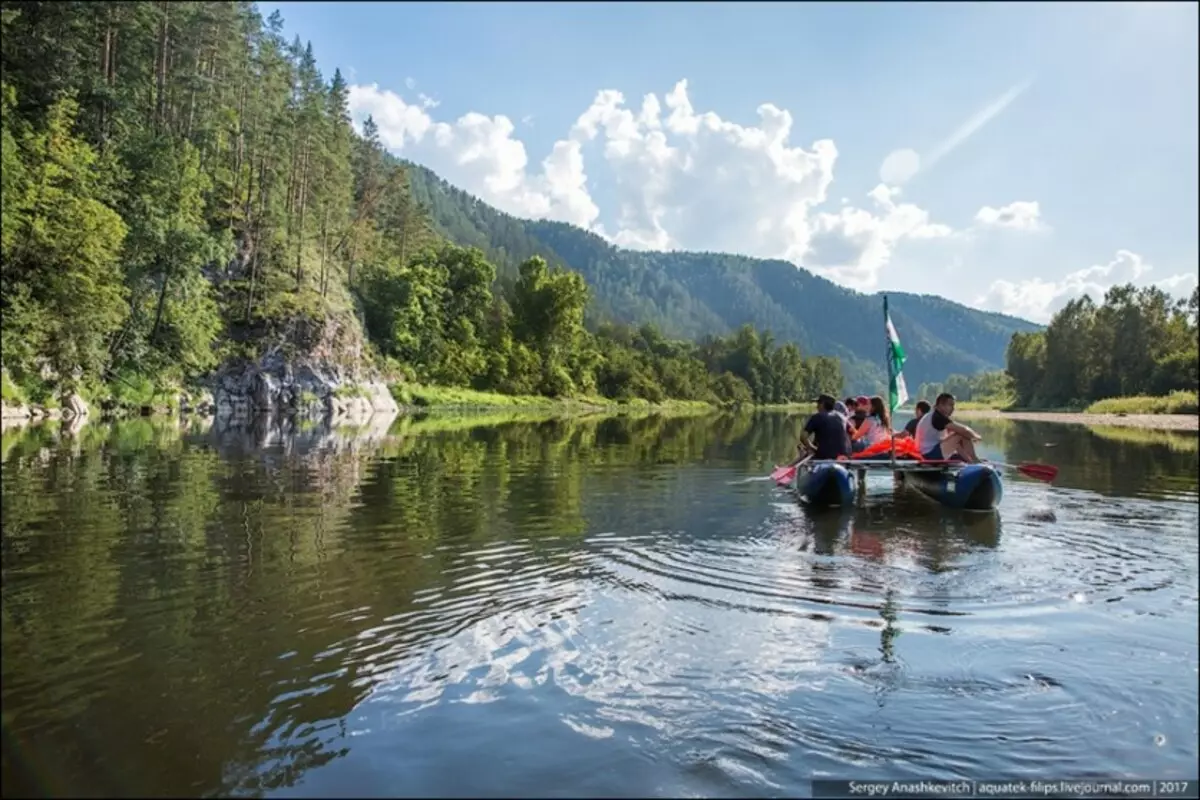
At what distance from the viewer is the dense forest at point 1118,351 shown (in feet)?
253

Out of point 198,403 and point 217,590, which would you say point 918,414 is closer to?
point 217,590

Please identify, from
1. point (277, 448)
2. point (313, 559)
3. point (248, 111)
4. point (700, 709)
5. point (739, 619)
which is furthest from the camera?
point (248, 111)

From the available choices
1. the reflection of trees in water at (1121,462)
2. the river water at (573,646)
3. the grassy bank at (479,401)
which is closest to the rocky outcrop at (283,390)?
the grassy bank at (479,401)

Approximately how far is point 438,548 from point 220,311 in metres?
46.4

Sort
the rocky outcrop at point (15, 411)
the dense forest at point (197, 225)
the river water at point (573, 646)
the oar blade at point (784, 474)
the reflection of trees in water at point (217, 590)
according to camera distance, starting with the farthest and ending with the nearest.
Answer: the dense forest at point (197, 225) → the rocky outcrop at point (15, 411) → the oar blade at point (784, 474) → the reflection of trees in water at point (217, 590) → the river water at point (573, 646)

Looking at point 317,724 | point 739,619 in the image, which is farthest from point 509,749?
point 739,619

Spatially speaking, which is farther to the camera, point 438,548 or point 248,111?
point 248,111

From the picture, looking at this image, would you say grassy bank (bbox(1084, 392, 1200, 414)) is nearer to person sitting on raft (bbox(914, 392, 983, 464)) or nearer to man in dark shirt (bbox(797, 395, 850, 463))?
person sitting on raft (bbox(914, 392, 983, 464))

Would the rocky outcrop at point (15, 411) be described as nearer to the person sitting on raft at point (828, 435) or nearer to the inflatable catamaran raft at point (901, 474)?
the inflatable catamaran raft at point (901, 474)

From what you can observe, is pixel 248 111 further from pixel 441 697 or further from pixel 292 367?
pixel 441 697

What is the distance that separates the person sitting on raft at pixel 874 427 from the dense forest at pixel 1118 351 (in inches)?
2701

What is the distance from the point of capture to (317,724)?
4.99 meters

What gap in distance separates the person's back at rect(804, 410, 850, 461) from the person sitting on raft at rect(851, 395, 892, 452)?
1951 mm

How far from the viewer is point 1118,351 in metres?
89.6
